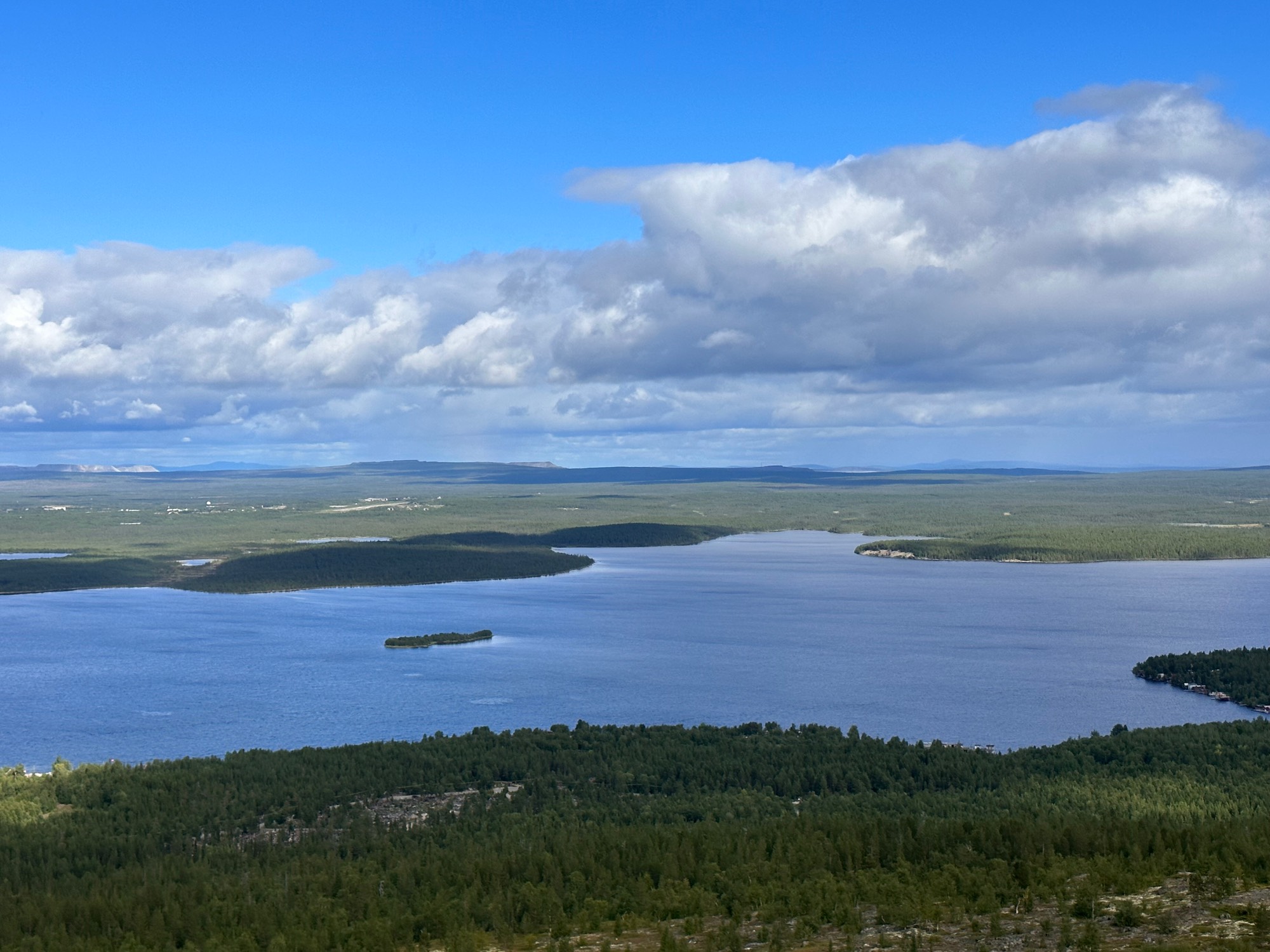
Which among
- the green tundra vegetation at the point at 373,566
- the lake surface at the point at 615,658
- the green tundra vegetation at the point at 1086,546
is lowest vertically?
the lake surface at the point at 615,658

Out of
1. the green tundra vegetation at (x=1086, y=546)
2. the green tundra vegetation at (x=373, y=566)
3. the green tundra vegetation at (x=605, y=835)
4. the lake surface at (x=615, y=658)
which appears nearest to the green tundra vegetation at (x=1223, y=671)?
the lake surface at (x=615, y=658)

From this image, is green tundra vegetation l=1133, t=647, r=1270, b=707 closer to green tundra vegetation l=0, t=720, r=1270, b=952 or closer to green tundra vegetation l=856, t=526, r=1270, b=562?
green tundra vegetation l=0, t=720, r=1270, b=952

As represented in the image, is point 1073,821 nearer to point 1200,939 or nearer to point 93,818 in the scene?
point 1200,939

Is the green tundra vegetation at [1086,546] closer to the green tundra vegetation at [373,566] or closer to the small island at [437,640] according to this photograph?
the green tundra vegetation at [373,566]

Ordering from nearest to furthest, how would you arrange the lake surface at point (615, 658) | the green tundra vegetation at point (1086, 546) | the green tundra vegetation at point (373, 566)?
the lake surface at point (615, 658) → the green tundra vegetation at point (373, 566) → the green tundra vegetation at point (1086, 546)

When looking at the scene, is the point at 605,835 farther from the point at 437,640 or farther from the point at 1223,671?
the point at 437,640

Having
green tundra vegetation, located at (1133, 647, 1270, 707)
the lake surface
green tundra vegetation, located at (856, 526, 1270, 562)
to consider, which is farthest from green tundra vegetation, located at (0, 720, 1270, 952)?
green tundra vegetation, located at (856, 526, 1270, 562)
